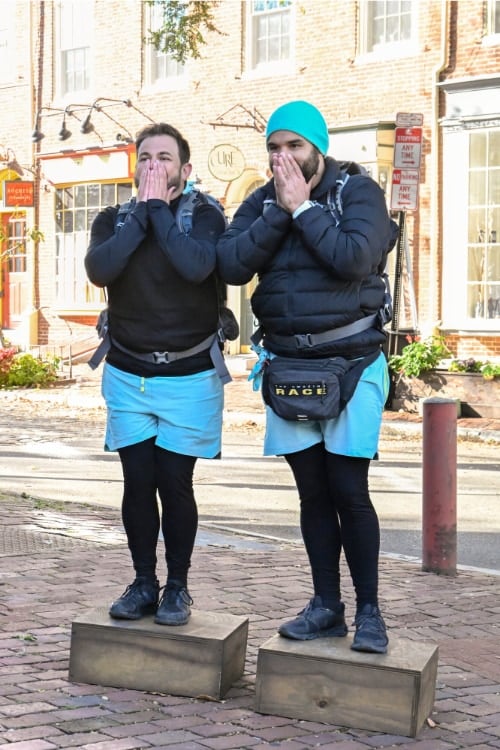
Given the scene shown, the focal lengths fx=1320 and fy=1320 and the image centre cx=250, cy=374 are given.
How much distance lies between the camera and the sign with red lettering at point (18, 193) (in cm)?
2512

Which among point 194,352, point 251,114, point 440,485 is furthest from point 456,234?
point 194,352

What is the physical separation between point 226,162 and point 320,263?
52.5ft

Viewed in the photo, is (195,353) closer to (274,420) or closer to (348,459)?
(274,420)

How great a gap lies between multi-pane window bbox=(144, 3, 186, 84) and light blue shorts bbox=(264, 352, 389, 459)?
61.0 ft

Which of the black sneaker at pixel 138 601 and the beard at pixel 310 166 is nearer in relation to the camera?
the beard at pixel 310 166

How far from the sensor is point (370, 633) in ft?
14.4

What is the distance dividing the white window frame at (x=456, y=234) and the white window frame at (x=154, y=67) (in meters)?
6.09

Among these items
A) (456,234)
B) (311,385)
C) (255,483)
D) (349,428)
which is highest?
(456,234)

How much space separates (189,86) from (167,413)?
18.1 metres

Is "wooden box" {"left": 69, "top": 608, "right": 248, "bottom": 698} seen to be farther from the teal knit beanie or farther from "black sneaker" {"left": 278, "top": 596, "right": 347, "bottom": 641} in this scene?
the teal knit beanie

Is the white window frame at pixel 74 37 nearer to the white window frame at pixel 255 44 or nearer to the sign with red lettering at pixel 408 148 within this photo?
the white window frame at pixel 255 44

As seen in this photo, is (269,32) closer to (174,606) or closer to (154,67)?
(154,67)

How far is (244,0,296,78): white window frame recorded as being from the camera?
66.5 feet

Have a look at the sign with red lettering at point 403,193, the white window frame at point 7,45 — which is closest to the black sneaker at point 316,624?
the sign with red lettering at point 403,193
